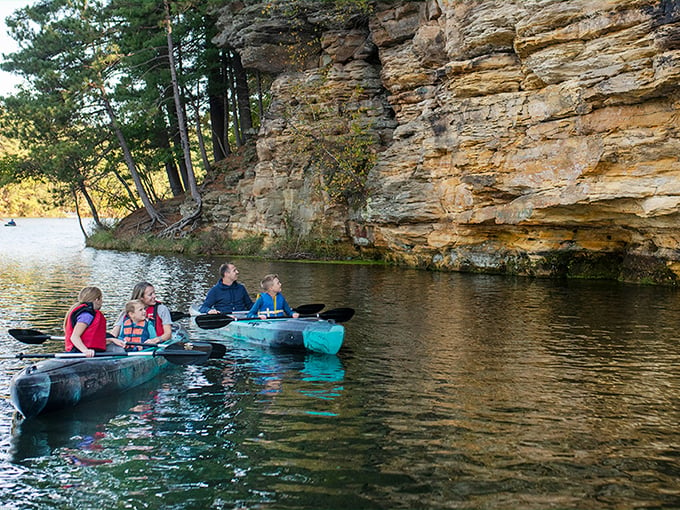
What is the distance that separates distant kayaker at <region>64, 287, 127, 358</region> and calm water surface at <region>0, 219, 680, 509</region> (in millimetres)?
781

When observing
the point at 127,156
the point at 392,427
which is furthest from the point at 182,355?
the point at 127,156

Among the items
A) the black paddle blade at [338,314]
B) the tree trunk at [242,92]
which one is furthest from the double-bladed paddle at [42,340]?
the tree trunk at [242,92]

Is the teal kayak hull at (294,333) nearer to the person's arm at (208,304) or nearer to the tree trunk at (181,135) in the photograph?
the person's arm at (208,304)

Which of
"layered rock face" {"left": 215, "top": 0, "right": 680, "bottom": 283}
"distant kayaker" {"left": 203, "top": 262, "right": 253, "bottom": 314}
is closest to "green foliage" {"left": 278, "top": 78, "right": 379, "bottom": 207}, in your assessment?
"layered rock face" {"left": 215, "top": 0, "right": 680, "bottom": 283}

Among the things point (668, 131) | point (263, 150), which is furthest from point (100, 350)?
point (263, 150)

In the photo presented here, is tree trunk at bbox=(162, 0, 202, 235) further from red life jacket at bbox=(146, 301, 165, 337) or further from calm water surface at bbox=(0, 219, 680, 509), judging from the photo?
red life jacket at bbox=(146, 301, 165, 337)

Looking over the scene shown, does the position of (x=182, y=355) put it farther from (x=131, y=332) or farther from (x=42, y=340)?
(x=42, y=340)

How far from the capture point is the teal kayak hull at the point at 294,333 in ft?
32.4

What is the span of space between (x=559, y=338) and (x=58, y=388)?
7822 millimetres

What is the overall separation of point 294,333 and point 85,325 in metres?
3.34

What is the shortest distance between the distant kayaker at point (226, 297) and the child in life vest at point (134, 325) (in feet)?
8.24

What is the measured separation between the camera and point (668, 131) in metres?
15.1

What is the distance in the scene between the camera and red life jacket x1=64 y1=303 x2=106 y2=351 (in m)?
7.92

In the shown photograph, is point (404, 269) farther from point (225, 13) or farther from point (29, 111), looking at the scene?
point (29, 111)
